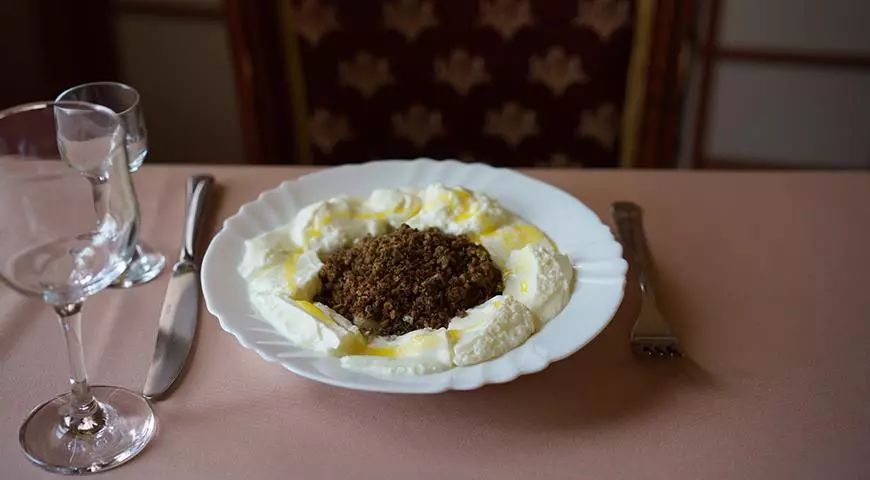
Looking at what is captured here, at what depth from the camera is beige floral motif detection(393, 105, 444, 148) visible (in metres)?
1.57

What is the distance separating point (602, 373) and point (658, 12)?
767mm

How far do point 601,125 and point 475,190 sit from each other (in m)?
0.58

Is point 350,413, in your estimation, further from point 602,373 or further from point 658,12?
point 658,12

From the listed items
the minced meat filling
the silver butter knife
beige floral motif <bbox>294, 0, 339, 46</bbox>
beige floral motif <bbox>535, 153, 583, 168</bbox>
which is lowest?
beige floral motif <bbox>535, 153, 583, 168</bbox>

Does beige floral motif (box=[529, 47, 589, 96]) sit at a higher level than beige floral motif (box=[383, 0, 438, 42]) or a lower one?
lower

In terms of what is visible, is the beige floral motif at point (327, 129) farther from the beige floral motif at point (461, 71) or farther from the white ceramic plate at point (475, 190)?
the white ceramic plate at point (475, 190)

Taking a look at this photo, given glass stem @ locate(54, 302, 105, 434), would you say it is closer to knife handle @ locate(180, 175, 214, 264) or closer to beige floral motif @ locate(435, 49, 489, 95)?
knife handle @ locate(180, 175, 214, 264)

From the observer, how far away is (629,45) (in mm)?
1476

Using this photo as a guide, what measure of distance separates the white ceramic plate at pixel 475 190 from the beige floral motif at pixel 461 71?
458 millimetres

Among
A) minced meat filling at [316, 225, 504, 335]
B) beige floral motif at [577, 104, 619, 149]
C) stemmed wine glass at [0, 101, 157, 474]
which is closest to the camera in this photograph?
stemmed wine glass at [0, 101, 157, 474]

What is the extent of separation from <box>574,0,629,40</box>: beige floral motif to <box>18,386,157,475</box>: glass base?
958 millimetres

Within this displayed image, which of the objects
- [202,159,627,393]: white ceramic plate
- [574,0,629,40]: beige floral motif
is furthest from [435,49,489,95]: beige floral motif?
[202,159,627,393]: white ceramic plate

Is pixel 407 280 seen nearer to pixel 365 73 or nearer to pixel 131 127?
pixel 131 127

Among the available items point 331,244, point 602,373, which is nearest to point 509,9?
point 331,244
